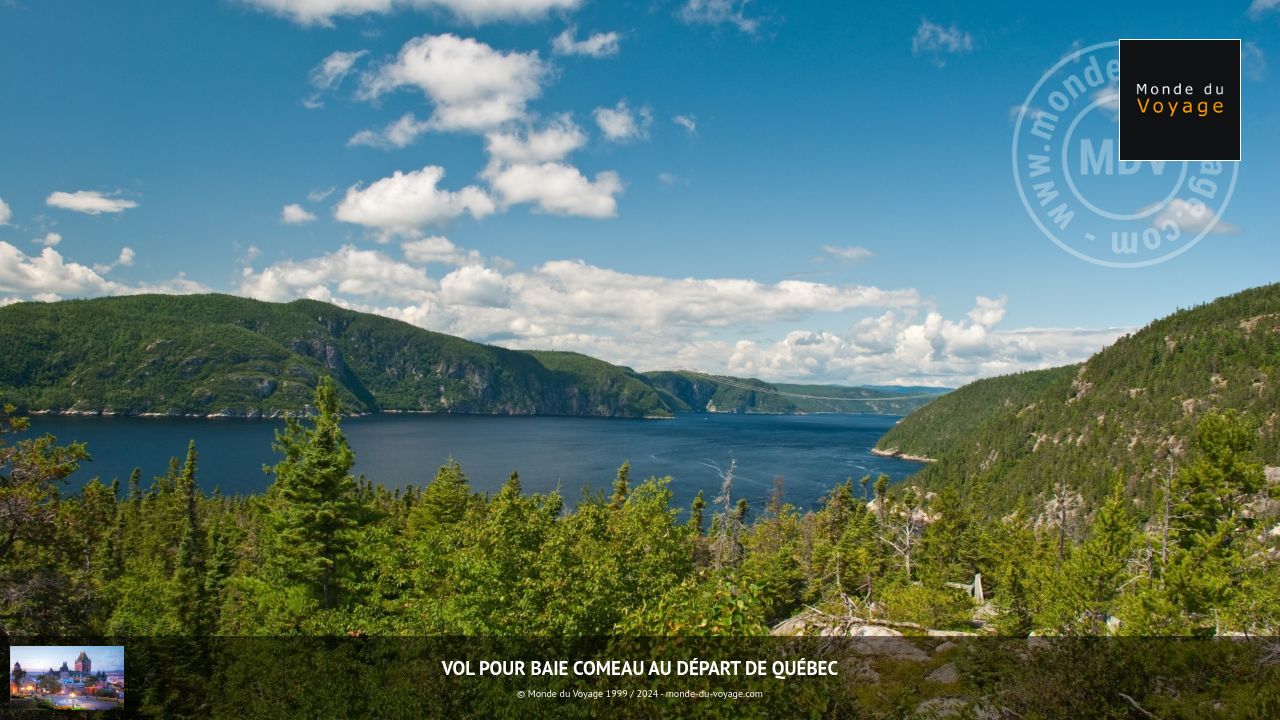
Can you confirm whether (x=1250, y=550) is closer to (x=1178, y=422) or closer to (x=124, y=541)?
(x=124, y=541)

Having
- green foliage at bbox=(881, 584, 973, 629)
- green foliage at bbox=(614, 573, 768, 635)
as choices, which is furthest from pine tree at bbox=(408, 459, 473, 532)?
green foliage at bbox=(614, 573, 768, 635)

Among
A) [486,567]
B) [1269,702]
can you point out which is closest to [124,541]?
[486,567]

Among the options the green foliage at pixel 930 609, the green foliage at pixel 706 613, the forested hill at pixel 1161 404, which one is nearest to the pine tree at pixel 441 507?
the green foliage at pixel 930 609

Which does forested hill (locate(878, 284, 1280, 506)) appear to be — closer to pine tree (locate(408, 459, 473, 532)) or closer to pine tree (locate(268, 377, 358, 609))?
pine tree (locate(408, 459, 473, 532))

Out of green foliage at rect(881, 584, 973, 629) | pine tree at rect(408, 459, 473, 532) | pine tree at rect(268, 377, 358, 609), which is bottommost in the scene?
green foliage at rect(881, 584, 973, 629)

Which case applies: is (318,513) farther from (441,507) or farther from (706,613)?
(706,613)

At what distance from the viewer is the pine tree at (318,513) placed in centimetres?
2620

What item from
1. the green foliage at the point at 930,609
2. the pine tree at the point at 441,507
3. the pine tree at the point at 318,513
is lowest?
the green foliage at the point at 930,609

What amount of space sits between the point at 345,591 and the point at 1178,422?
198 m

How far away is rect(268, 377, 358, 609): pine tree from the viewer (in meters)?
26.2

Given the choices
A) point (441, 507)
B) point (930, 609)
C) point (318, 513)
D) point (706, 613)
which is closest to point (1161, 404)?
point (930, 609)

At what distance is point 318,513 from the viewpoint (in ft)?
86.1

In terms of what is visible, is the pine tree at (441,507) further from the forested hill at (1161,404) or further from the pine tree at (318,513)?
the forested hill at (1161,404)

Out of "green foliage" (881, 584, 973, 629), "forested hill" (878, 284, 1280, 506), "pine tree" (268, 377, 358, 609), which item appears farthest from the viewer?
"forested hill" (878, 284, 1280, 506)
